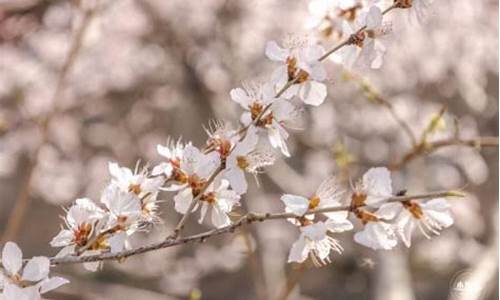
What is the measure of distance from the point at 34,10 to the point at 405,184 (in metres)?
2.17

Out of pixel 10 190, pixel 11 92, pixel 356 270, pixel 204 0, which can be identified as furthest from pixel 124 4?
pixel 10 190

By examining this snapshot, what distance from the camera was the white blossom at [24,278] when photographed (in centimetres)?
105

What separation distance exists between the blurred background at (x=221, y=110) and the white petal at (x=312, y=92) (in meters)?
3.37

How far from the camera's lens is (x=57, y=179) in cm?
756

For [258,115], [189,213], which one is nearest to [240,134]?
[258,115]

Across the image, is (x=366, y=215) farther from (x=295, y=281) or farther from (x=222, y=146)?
(x=295, y=281)

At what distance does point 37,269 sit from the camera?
1.09m

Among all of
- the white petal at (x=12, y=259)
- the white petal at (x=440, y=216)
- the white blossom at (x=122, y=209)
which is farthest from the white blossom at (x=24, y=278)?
the white petal at (x=440, y=216)

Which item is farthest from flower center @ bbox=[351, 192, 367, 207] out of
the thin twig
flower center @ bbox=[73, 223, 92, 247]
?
the thin twig

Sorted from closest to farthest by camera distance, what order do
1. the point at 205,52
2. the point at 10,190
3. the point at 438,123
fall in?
1. the point at 438,123
2. the point at 205,52
3. the point at 10,190

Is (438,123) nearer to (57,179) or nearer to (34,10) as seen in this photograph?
(34,10)

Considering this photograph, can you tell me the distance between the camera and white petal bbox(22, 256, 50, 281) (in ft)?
3.58

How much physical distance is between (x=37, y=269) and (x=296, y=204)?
1.32 feet

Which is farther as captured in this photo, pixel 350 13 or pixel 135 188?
pixel 350 13
